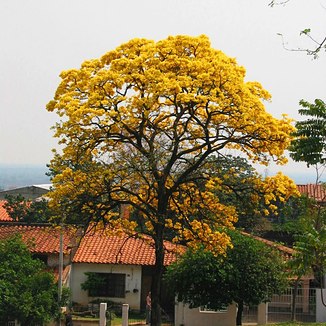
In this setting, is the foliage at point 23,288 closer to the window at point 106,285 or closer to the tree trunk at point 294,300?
the window at point 106,285

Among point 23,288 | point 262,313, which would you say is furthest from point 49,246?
point 262,313

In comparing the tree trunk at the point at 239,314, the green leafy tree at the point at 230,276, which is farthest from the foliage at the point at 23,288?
the tree trunk at the point at 239,314

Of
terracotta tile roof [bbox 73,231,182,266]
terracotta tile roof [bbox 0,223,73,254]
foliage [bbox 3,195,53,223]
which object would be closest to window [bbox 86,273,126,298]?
terracotta tile roof [bbox 73,231,182,266]

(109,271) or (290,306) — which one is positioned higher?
(109,271)

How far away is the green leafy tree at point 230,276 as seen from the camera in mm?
25609

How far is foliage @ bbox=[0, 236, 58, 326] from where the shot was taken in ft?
80.6

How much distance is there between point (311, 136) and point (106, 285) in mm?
19227

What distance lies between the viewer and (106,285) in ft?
108

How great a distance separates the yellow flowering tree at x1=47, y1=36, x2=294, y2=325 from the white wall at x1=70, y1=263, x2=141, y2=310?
11864mm

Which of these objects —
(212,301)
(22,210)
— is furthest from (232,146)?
(22,210)

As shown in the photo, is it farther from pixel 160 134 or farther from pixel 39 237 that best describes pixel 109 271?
pixel 160 134

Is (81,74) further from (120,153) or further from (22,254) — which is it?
(22,254)

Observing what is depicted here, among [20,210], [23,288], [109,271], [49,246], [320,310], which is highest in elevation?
[20,210]

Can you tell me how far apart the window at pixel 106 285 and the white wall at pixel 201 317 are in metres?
5.01
